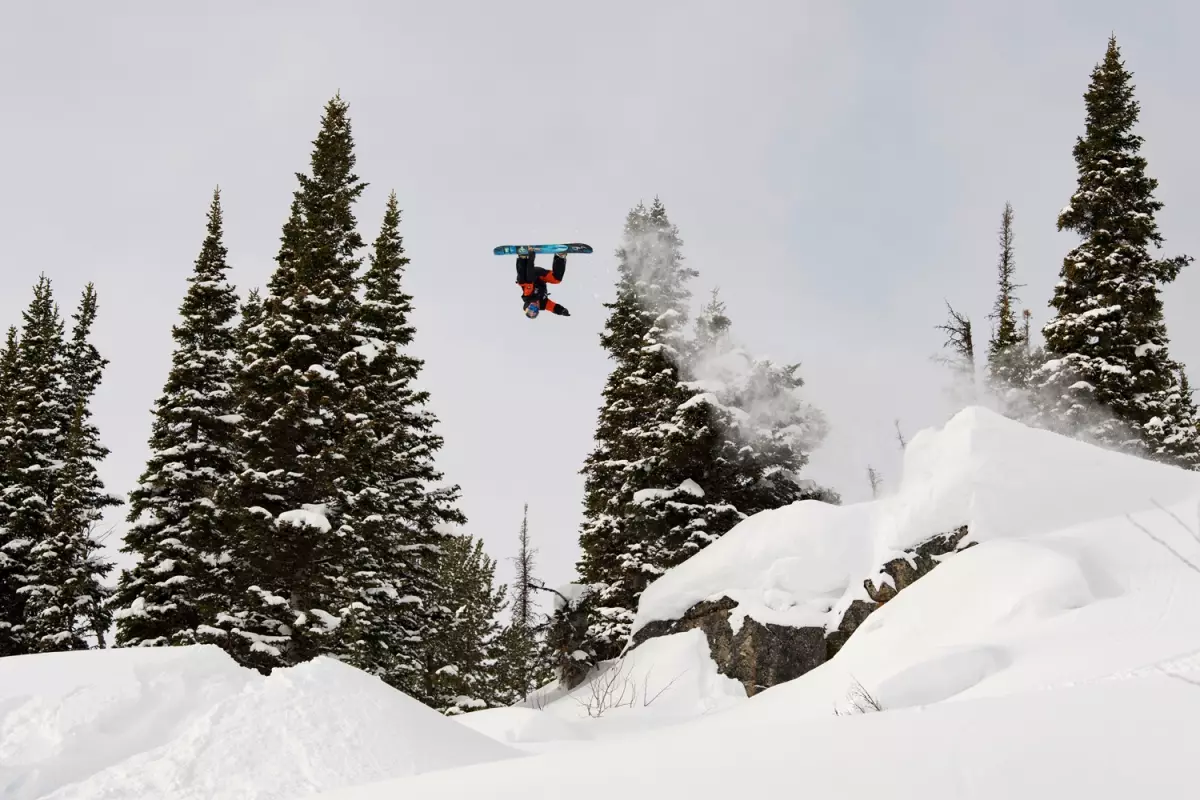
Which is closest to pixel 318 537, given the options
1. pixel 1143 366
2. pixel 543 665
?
pixel 543 665

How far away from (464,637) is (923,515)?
54.0ft

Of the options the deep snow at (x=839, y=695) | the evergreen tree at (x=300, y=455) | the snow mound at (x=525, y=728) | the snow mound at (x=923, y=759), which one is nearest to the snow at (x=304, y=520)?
the evergreen tree at (x=300, y=455)

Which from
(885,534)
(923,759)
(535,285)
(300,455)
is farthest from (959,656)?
(300,455)

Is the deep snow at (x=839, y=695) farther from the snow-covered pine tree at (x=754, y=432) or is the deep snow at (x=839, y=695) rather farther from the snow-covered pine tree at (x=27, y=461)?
the snow-covered pine tree at (x=27, y=461)

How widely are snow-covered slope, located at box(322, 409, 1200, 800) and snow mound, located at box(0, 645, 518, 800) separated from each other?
242cm

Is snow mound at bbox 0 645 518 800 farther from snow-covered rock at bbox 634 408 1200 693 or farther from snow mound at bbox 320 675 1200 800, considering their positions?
snow-covered rock at bbox 634 408 1200 693

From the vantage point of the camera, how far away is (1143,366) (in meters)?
21.5

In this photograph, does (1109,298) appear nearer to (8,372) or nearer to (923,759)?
(923,759)

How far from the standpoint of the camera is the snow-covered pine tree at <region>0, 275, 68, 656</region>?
24672mm

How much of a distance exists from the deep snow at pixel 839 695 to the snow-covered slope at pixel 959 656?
0.08ft

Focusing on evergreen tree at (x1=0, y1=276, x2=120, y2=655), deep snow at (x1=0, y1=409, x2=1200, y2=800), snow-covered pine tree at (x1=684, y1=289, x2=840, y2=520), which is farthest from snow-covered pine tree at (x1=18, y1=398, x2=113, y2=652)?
snow-covered pine tree at (x1=684, y1=289, x2=840, y2=520)

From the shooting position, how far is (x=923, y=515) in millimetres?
15766

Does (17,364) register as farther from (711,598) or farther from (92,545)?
(711,598)

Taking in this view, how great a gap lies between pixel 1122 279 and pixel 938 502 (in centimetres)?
1050
